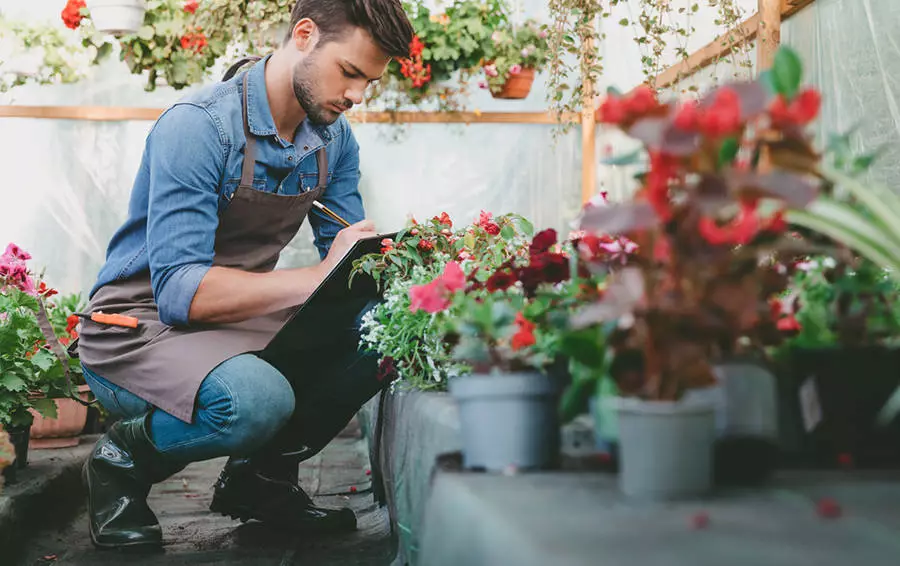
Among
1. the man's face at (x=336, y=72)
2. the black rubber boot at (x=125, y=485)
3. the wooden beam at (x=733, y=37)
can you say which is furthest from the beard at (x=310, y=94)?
the wooden beam at (x=733, y=37)

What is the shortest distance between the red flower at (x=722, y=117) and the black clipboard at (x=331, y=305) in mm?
1445

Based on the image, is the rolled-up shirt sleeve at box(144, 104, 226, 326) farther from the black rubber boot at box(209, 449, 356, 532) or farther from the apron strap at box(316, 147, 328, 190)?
the black rubber boot at box(209, 449, 356, 532)

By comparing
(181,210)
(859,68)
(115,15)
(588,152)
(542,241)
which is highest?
(115,15)

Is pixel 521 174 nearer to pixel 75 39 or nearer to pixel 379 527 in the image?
pixel 75 39

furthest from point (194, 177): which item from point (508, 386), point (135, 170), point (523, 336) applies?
point (135, 170)

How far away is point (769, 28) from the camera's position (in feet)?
11.3

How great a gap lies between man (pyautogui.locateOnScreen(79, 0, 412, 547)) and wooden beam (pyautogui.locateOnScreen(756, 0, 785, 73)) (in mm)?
1435

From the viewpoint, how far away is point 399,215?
18.8 ft

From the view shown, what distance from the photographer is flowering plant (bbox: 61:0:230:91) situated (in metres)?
5.15

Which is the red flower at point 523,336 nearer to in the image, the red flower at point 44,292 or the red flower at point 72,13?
the red flower at point 44,292

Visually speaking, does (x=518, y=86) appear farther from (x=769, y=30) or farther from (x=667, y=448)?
(x=667, y=448)

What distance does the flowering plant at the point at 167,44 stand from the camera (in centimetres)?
515

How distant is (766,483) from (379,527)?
1.73m

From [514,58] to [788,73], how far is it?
14.6ft
